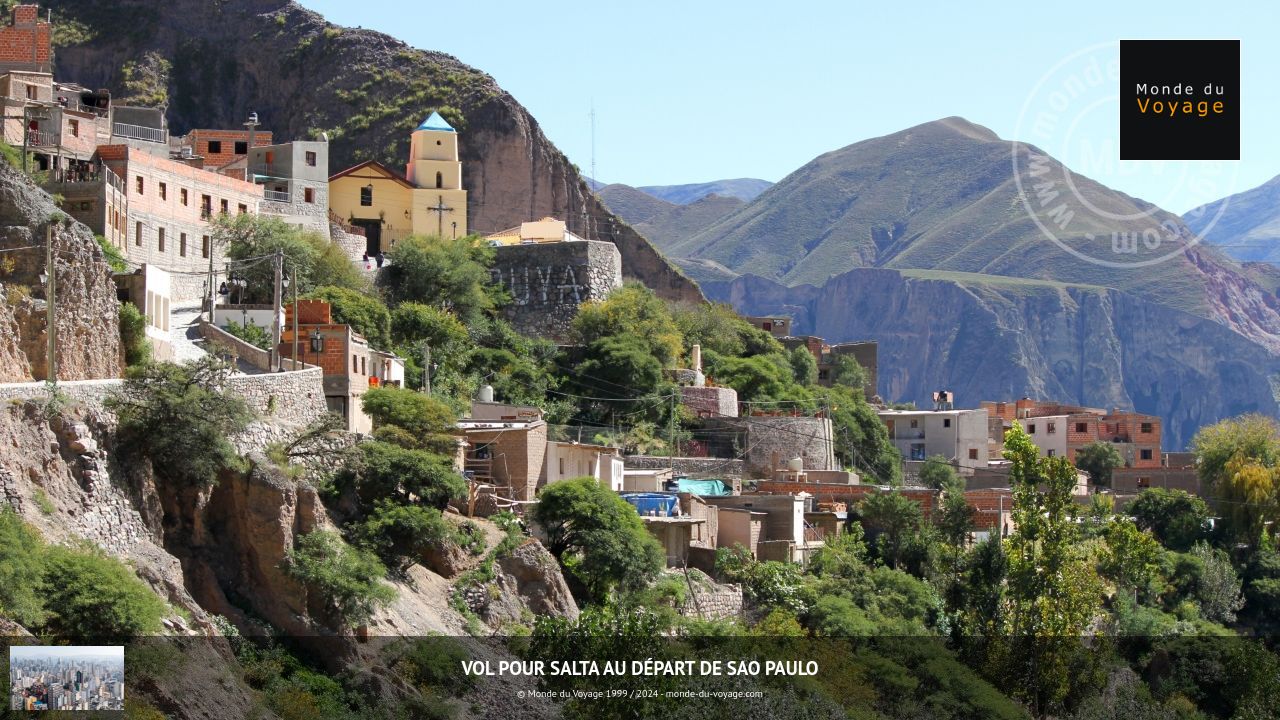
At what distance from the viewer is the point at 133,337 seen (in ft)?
116

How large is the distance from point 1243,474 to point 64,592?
39.0 metres

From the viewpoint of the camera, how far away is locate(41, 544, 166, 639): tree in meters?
25.6

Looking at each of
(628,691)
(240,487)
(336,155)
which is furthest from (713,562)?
(336,155)

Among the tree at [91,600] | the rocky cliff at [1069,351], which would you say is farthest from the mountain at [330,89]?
the rocky cliff at [1069,351]

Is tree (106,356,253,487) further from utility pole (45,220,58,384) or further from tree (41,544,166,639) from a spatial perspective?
tree (41,544,166,639)

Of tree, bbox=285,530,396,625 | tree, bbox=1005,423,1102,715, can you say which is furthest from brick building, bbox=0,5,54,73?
tree, bbox=1005,423,1102,715

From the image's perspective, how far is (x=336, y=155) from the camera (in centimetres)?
7169

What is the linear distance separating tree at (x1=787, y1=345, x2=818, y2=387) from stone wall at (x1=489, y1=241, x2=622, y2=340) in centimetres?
748

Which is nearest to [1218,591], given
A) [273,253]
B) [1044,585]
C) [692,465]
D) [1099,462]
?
[1044,585]

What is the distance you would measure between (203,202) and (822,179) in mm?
128827

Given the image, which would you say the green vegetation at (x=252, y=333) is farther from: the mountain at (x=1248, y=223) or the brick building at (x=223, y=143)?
the mountain at (x=1248, y=223)

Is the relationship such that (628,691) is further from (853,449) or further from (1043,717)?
(853,449)

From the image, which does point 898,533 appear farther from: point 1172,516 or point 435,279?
point 435,279

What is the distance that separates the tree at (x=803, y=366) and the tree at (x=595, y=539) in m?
26.0
